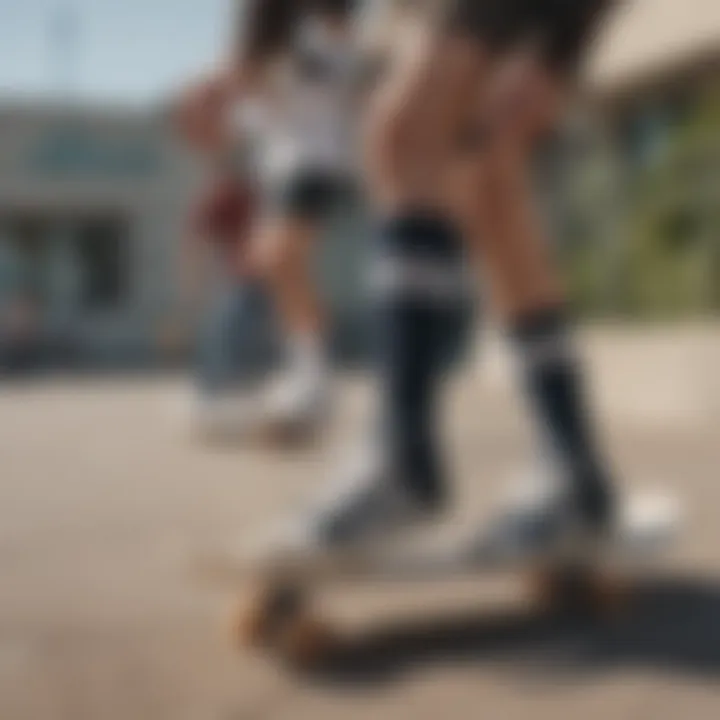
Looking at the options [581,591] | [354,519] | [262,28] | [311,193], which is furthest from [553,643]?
[311,193]

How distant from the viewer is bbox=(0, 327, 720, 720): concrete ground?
1.89m

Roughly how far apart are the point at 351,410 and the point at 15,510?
2316mm

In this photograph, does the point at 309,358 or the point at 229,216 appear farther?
the point at 229,216

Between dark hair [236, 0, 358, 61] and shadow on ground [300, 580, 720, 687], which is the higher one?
dark hair [236, 0, 358, 61]

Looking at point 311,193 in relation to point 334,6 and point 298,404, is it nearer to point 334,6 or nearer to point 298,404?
point 298,404

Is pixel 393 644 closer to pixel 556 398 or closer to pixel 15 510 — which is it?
pixel 556 398

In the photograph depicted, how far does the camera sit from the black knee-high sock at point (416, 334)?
2.18m

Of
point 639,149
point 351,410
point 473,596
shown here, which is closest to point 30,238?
point 639,149

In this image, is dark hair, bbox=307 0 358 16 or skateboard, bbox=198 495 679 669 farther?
dark hair, bbox=307 0 358 16

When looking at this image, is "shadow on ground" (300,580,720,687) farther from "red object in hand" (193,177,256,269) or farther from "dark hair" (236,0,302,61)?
"red object in hand" (193,177,256,269)

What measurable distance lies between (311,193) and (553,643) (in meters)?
2.19

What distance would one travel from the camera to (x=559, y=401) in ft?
7.45

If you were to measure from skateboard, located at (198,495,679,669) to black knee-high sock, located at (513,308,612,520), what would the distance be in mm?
74

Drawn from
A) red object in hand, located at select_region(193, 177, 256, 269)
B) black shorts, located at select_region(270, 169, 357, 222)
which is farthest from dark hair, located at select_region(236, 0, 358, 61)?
red object in hand, located at select_region(193, 177, 256, 269)
